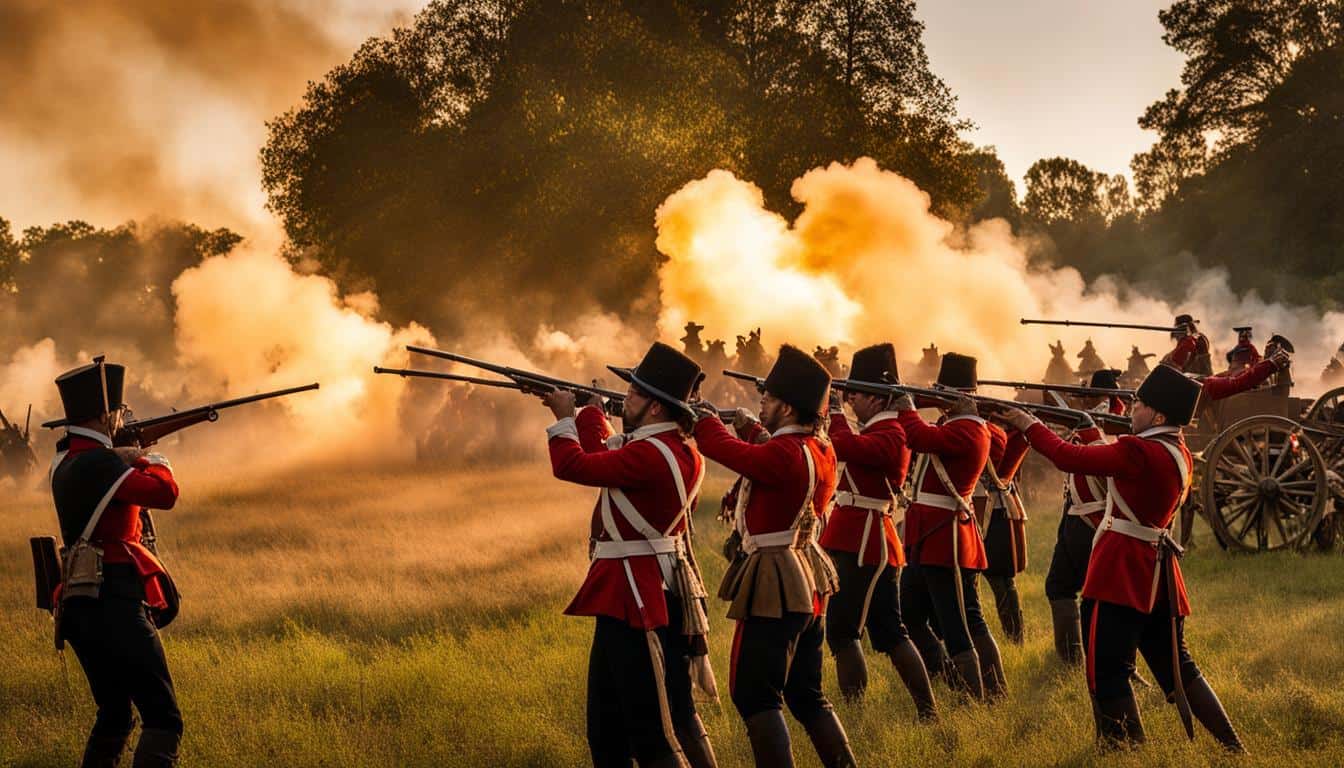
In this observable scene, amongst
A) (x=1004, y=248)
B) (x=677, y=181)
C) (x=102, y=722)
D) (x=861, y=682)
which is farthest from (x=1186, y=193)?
(x=102, y=722)

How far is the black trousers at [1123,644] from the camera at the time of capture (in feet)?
18.4

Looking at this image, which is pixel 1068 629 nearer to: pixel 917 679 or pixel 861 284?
pixel 917 679

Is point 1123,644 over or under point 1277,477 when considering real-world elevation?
under

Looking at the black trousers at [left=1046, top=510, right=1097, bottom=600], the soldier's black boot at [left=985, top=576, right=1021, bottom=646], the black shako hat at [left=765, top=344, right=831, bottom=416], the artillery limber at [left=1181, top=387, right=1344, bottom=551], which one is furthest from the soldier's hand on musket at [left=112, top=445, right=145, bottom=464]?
the artillery limber at [left=1181, top=387, right=1344, bottom=551]

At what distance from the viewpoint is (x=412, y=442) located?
24.5 metres

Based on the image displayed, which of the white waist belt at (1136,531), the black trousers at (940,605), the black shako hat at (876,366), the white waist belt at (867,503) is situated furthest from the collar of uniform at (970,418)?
the white waist belt at (1136,531)

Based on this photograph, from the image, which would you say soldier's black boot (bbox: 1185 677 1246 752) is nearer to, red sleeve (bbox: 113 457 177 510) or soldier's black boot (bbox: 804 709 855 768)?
soldier's black boot (bbox: 804 709 855 768)

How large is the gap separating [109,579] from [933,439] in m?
3.89

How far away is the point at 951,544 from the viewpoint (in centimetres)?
694

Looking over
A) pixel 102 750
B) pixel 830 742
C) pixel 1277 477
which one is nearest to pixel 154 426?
pixel 102 750

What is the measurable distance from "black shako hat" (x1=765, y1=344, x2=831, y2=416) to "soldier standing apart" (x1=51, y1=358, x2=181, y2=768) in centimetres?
252

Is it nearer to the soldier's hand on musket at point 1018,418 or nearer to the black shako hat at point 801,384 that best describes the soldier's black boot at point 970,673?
the soldier's hand on musket at point 1018,418

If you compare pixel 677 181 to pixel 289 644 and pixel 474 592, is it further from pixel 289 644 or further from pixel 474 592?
pixel 289 644

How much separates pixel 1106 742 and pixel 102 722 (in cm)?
426
